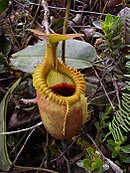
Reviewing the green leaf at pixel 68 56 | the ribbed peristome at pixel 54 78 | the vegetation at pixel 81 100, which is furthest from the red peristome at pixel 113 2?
the ribbed peristome at pixel 54 78

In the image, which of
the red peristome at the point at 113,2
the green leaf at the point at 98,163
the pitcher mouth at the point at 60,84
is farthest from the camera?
the red peristome at the point at 113,2

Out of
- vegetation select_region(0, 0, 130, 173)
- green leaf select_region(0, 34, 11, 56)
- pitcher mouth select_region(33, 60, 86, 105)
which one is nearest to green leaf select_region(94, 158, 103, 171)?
vegetation select_region(0, 0, 130, 173)

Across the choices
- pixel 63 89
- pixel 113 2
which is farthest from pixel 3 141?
pixel 113 2

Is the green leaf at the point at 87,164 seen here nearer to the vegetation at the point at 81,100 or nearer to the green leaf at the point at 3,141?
the vegetation at the point at 81,100

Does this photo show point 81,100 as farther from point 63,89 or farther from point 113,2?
point 113,2

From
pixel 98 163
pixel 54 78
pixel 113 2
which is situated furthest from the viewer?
pixel 113 2

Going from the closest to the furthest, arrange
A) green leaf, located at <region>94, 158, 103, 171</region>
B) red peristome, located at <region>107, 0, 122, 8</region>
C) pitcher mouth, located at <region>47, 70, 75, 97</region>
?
green leaf, located at <region>94, 158, 103, 171</region> < pitcher mouth, located at <region>47, 70, 75, 97</region> < red peristome, located at <region>107, 0, 122, 8</region>

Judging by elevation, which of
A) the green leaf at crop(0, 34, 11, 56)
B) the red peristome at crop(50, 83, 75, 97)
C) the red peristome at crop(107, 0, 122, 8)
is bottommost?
the green leaf at crop(0, 34, 11, 56)

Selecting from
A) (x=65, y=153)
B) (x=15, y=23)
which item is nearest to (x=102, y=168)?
(x=65, y=153)

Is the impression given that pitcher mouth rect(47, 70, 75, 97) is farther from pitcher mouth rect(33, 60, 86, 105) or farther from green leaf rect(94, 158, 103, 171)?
green leaf rect(94, 158, 103, 171)
